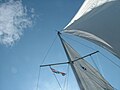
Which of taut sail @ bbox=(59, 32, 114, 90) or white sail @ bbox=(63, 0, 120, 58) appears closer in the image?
white sail @ bbox=(63, 0, 120, 58)

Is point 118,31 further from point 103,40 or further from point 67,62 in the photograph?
point 67,62

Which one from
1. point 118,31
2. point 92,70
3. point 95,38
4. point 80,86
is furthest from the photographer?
point 92,70

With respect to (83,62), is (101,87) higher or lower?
lower

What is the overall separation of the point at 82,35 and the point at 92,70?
1164cm

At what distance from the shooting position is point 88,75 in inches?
1065

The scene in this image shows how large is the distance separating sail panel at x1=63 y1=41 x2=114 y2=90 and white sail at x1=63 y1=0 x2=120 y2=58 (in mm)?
7094

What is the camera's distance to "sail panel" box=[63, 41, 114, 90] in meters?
25.9

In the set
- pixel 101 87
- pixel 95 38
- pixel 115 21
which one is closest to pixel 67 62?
pixel 101 87

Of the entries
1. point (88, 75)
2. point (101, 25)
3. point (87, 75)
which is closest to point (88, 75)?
point (88, 75)

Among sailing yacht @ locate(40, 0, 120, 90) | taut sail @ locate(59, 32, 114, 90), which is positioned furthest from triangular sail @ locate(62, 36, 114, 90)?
sailing yacht @ locate(40, 0, 120, 90)

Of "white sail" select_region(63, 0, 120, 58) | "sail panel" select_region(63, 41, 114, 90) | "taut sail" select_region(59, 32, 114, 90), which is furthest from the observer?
"sail panel" select_region(63, 41, 114, 90)

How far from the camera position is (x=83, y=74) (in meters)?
26.5

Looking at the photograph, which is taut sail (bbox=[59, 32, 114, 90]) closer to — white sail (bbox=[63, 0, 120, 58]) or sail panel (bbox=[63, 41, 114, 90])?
sail panel (bbox=[63, 41, 114, 90])

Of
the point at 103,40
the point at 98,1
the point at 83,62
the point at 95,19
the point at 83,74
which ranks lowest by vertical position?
the point at 103,40
